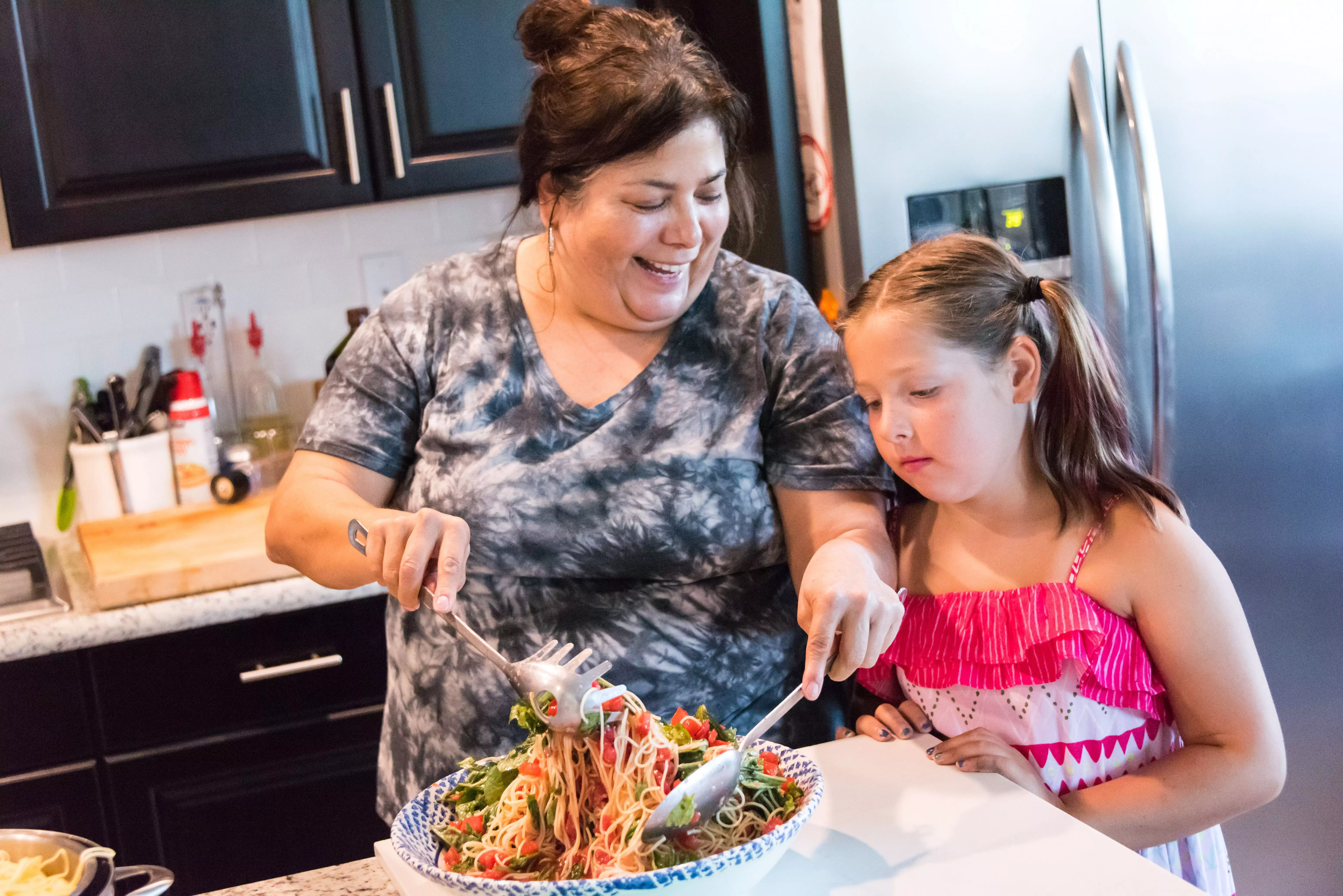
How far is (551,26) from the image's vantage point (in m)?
1.38

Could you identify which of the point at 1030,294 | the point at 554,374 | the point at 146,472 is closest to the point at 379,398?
→ the point at 554,374

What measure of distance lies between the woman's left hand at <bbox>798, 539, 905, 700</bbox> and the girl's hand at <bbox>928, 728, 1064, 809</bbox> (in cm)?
15

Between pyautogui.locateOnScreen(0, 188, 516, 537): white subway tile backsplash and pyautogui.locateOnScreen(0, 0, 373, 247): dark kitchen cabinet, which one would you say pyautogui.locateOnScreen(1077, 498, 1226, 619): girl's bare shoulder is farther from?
pyautogui.locateOnScreen(0, 188, 516, 537): white subway tile backsplash

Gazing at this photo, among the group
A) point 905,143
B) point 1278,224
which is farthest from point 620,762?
point 1278,224

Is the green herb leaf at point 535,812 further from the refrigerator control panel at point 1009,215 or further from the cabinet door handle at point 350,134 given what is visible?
the cabinet door handle at point 350,134

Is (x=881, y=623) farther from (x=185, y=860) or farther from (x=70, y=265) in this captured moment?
(x=70, y=265)

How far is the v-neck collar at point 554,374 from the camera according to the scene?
1396 millimetres

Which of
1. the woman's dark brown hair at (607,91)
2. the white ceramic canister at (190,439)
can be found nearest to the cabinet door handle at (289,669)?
the white ceramic canister at (190,439)

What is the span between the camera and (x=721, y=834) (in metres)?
0.94

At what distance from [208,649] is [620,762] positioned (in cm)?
130

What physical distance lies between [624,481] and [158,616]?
3.34 ft

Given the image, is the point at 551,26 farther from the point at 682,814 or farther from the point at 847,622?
the point at 682,814

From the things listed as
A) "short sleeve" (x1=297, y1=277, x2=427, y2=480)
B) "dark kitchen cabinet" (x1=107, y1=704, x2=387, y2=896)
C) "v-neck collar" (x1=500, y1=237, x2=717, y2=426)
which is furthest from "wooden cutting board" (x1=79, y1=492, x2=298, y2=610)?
"v-neck collar" (x1=500, y1=237, x2=717, y2=426)

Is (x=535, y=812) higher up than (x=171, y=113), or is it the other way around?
(x=171, y=113)
